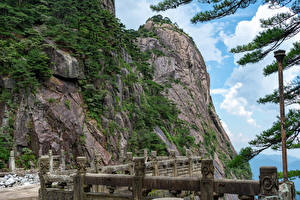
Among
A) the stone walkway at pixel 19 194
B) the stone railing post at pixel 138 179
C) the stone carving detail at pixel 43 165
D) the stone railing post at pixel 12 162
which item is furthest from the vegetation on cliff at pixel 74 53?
the stone railing post at pixel 138 179

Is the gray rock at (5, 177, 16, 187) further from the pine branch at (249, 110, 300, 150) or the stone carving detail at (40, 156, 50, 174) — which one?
the pine branch at (249, 110, 300, 150)

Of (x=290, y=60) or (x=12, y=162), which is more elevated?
(x=290, y=60)

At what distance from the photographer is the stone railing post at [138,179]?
21.7ft

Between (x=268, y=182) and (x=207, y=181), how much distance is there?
1.36m

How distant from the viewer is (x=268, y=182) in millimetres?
4938

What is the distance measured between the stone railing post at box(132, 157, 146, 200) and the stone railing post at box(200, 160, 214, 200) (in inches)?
62.5

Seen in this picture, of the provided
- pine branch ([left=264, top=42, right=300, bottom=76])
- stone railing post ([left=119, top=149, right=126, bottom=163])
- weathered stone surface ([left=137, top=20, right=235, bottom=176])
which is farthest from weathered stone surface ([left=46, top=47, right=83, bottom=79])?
weathered stone surface ([left=137, top=20, right=235, bottom=176])

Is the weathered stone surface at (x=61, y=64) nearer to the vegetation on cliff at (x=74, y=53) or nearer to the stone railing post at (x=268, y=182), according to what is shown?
the vegetation on cliff at (x=74, y=53)

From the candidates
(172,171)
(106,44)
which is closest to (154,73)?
(106,44)

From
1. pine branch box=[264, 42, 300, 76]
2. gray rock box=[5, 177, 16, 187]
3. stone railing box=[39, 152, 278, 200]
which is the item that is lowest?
gray rock box=[5, 177, 16, 187]

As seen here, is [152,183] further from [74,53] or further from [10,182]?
[74,53]

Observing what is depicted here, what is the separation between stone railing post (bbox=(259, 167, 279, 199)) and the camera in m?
4.88

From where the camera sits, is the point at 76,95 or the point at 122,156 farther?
the point at 76,95

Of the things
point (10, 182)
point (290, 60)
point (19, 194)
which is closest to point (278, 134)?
point (290, 60)
